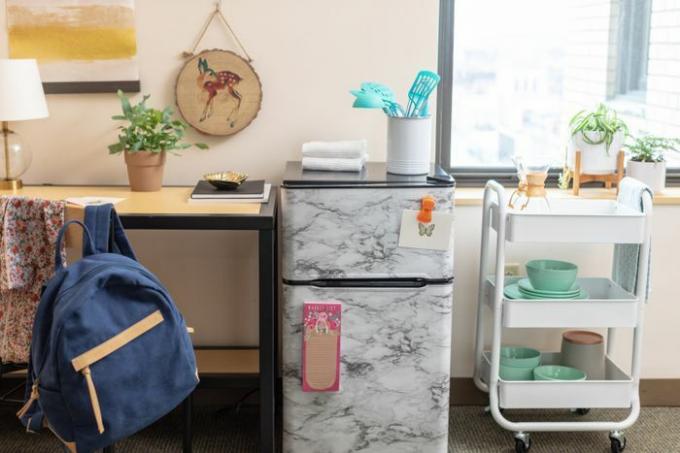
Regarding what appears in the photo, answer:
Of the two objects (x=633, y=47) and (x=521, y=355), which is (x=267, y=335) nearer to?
(x=521, y=355)

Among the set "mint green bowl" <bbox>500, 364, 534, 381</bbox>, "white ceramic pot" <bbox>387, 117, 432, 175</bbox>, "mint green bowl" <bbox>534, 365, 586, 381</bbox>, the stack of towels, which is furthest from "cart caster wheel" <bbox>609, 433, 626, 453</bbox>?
the stack of towels

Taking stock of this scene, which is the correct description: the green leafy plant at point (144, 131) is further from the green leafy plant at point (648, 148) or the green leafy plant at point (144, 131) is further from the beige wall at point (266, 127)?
the green leafy plant at point (648, 148)

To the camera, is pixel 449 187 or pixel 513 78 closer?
pixel 449 187

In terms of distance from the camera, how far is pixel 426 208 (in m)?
2.55

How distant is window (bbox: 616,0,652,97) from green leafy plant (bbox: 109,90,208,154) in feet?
5.25

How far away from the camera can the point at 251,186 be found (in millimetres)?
2814

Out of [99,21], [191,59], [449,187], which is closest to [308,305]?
[449,187]

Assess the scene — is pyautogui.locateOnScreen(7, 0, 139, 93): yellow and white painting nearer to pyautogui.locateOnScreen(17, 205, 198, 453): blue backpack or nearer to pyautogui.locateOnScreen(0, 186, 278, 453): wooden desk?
Result: pyautogui.locateOnScreen(0, 186, 278, 453): wooden desk

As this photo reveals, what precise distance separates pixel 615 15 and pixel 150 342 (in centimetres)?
212

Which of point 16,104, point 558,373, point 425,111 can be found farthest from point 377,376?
point 16,104

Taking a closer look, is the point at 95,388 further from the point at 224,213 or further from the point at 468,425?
the point at 468,425

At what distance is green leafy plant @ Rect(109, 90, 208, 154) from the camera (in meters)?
2.81

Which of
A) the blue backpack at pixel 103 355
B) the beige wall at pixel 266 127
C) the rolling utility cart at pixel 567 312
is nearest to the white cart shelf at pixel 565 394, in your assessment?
the rolling utility cart at pixel 567 312

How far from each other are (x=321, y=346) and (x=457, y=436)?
2.14 feet
